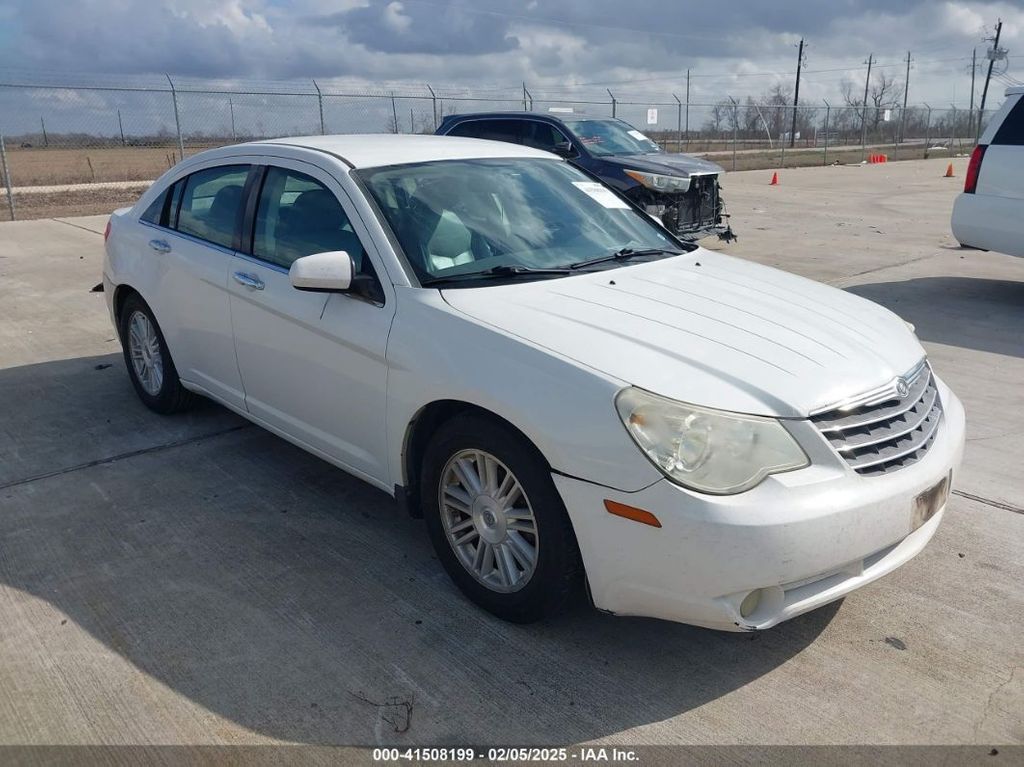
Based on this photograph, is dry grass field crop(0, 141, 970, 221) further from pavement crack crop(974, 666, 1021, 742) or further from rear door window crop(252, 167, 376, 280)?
pavement crack crop(974, 666, 1021, 742)

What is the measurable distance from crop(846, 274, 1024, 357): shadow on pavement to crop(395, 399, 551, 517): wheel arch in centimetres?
511

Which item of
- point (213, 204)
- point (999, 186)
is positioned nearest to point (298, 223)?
point (213, 204)

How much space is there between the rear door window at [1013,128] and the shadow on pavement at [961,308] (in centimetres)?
147

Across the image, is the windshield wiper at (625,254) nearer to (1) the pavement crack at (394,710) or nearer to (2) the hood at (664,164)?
(1) the pavement crack at (394,710)

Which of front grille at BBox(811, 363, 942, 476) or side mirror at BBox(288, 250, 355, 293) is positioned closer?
front grille at BBox(811, 363, 942, 476)

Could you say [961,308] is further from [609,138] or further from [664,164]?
[609,138]

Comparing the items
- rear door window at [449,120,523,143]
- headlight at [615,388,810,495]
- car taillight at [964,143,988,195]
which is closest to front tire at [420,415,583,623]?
headlight at [615,388,810,495]

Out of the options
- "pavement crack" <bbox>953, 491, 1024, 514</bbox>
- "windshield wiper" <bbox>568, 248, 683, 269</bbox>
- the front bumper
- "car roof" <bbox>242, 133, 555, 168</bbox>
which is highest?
"car roof" <bbox>242, 133, 555, 168</bbox>

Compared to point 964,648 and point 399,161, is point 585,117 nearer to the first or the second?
point 399,161

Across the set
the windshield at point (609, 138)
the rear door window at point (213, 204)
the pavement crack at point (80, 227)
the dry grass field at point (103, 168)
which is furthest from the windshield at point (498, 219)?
the dry grass field at point (103, 168)

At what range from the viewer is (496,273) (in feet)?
11.6

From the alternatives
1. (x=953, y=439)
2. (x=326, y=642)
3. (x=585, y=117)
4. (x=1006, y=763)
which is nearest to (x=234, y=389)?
(x=326, y=642)

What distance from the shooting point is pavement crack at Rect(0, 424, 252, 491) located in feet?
14.7

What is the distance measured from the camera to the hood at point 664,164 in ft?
35.7
